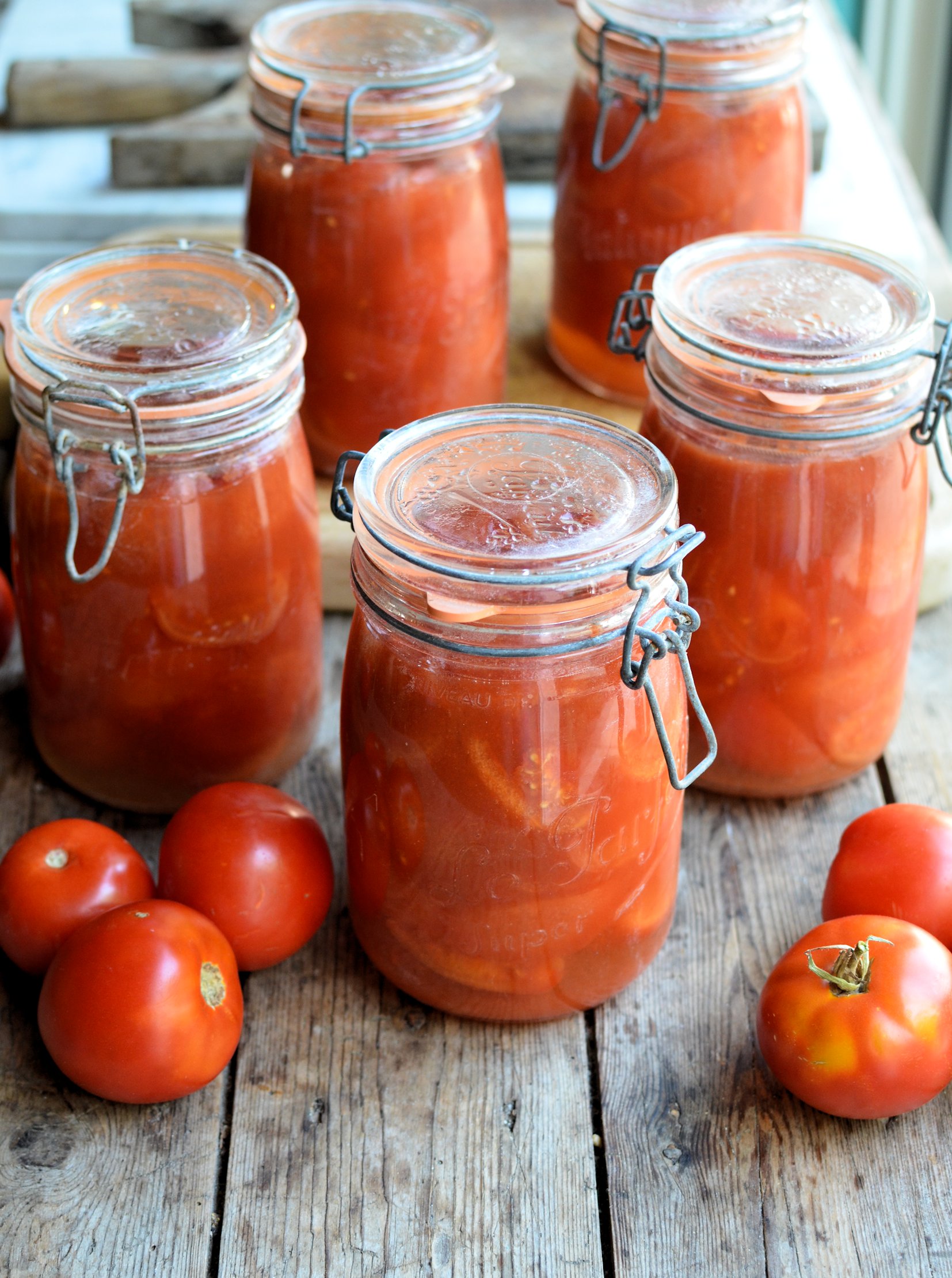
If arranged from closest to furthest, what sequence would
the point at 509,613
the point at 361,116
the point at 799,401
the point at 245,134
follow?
the point at 509,613
the point at 799,401
the point at 361,116
the point at 245,134

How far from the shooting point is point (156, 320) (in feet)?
3.32

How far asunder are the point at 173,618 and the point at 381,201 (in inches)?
15.7

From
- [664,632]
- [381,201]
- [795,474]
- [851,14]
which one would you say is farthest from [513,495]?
[851,14]

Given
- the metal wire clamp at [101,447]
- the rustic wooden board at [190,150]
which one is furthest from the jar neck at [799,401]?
the rustic wooden board at [190,150]

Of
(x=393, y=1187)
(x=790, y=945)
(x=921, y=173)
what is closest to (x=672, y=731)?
(x=790, y=945)

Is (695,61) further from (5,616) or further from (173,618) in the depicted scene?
(5,616)

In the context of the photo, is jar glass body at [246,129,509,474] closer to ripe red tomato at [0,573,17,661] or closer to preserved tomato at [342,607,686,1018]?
ripe red tomato at [0,573,17,661]

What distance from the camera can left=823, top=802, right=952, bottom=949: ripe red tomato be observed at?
93cm

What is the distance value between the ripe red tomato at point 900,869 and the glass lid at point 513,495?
0.95 feet

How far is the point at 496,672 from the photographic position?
2.67 ft

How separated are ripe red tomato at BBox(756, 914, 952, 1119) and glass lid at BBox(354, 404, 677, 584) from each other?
0.93 feet

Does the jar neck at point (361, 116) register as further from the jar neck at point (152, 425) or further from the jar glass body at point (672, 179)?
the jar neck at point (152, 425)

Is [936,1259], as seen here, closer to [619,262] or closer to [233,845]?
[233,845]

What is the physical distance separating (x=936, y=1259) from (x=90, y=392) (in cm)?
73
